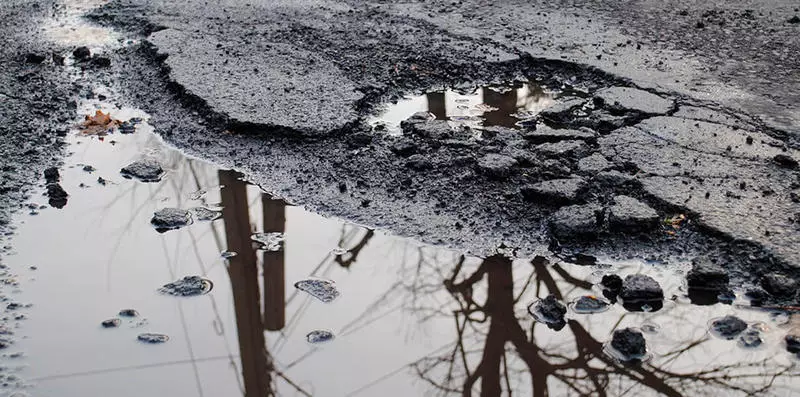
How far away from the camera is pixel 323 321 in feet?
9.34

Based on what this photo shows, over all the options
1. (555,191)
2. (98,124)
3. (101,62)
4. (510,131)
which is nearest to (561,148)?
(510,131)

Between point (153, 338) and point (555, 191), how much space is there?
178 cm

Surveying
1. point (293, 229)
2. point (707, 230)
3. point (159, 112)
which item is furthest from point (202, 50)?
point (707, 230)

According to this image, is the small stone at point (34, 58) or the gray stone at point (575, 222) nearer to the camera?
the gray stone at point (575, 222)

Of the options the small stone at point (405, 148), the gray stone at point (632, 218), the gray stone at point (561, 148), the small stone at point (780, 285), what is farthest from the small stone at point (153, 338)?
the small stone at point (780, 285)

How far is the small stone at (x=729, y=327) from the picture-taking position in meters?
2.77

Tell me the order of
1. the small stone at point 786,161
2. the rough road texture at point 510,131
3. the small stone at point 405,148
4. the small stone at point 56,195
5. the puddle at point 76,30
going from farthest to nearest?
1. the puddle at point 76,30
2. the small stone at point 405,148
3. the small stone at point 786,161
4. the small stone at point 56,195
5. the rough road texture at point 510,131

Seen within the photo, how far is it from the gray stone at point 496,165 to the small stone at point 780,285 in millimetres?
1244

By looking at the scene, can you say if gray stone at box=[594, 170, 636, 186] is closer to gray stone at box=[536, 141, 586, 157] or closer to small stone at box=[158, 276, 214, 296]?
gray stone at box=[536, 141, 586, 157]

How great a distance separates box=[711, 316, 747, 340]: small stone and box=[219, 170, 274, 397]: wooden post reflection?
154 centimetres

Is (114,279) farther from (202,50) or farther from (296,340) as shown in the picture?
(202,50)

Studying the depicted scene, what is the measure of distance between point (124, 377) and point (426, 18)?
13.6 ft

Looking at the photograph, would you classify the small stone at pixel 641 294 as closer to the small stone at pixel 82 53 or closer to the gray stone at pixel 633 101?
the gray stone at pixel 633 101

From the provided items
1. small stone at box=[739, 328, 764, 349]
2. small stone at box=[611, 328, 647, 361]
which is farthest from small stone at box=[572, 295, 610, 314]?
small stone at box=[739, 328, 764, 349]
